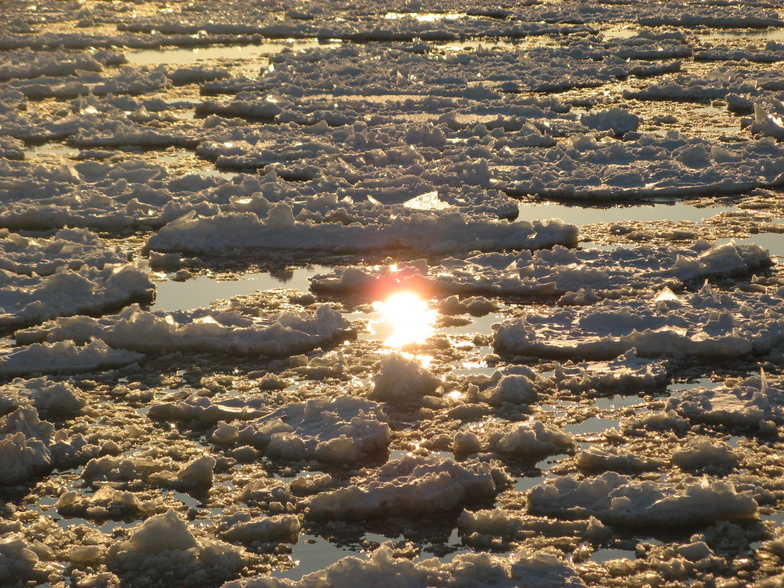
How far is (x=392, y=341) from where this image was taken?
7023mm

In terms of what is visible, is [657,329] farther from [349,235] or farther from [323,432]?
[349,235]

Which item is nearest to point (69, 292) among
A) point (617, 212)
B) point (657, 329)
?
point (657, 329)

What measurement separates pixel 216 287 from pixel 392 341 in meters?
1.84

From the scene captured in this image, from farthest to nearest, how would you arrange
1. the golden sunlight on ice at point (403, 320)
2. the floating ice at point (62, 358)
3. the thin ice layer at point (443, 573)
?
the golden sunlight on ice at point (403, 320) → the floating ice at point (62, 358) → the thin ice layer at point (443, 573)

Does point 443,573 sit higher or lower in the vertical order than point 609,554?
lower

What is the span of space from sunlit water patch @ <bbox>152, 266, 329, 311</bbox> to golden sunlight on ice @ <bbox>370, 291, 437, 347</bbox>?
0.79m

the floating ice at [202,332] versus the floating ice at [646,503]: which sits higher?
the floating ice at [202,332]

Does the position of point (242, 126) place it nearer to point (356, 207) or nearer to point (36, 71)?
point (356, 207)

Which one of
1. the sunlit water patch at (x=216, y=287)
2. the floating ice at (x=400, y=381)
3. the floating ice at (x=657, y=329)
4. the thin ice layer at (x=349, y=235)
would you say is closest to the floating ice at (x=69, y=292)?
the sunlit water patch at (x=216, y=287)

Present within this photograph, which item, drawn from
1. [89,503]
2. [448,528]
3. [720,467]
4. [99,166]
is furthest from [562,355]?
[99,166]

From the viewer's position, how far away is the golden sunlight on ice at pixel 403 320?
709cm

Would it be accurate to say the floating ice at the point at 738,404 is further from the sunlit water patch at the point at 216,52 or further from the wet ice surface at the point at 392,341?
the sunlit water patch at the point at 216,52

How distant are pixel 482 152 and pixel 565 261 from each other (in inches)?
153

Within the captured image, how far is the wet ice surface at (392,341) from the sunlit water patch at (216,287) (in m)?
0.03
